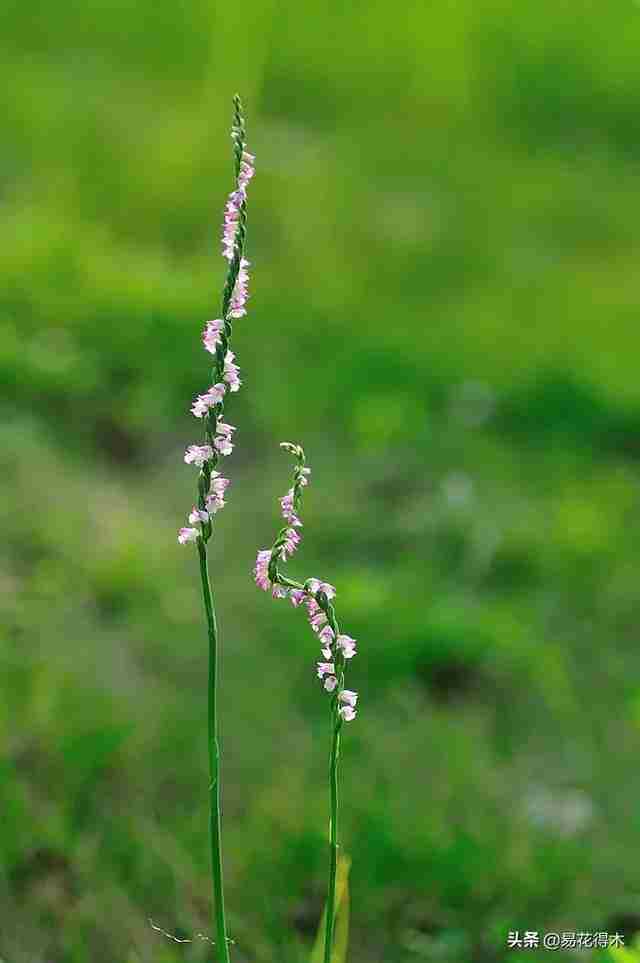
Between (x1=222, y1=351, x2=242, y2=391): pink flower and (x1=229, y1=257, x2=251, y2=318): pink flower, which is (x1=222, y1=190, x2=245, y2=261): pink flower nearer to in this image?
(x1=229, y1=257, x2=251, y2=318): pink flower

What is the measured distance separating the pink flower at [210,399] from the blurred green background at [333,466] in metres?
1.48

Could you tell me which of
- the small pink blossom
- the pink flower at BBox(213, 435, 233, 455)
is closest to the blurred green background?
the small pink blossom

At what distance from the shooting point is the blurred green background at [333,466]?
2.93 m

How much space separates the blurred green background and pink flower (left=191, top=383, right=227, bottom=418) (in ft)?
4.86

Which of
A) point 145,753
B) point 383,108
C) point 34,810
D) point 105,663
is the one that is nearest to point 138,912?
point 34,810

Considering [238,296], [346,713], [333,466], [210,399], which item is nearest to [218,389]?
[210,399]

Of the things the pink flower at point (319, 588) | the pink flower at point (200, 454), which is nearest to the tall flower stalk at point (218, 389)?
the pink flower at point (200, 454)

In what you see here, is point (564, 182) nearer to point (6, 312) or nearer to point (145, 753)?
point (6, 312)

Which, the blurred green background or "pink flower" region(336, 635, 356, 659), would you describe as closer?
"pink flower" region(336, 635, 356, 659)

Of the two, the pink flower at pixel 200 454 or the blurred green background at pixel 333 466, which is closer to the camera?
the pink flower at pixel 200 454

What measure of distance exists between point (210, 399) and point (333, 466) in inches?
135

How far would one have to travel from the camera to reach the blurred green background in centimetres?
293

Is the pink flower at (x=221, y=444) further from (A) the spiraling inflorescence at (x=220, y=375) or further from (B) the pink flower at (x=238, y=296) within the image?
(B) the pink flower at (x=238, y=296)

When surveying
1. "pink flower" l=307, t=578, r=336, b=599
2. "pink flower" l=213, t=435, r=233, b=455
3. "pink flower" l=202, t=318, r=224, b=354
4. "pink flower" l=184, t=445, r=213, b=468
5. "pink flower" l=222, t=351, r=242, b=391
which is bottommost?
"pink flower" l=307, t=578, r=336, b=599
